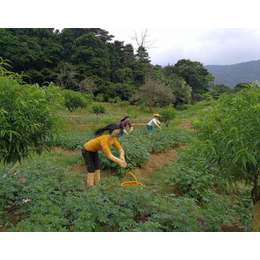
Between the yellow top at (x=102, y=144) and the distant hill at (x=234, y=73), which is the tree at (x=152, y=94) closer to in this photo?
the distant hill at (x=234, y=73)

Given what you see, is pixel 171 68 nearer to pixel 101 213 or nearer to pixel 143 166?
pixel 143 166

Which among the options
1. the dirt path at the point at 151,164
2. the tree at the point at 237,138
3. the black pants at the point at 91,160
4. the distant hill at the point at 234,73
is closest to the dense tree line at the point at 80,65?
the dirt path at the point at 151,164

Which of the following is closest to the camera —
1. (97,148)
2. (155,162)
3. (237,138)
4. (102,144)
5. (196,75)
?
(237,138)

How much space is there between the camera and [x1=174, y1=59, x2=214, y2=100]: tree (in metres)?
35.6

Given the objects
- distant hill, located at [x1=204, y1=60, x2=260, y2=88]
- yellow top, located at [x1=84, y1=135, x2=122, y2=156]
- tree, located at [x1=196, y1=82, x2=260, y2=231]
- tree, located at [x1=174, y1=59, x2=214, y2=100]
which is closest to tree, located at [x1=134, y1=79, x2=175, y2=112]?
tree, located at [x1=174, y1=59, x2=214, y2=100]

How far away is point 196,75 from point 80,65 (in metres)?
21.9

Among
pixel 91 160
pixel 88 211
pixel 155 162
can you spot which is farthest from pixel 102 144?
pixel 155 162

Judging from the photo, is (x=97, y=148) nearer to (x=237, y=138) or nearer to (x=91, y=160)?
(x=91, y=160)

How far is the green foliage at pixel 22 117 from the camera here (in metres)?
2.50

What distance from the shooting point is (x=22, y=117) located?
8.20 feet

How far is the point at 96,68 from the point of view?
24391 millimetres

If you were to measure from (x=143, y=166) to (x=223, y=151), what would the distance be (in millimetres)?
3772

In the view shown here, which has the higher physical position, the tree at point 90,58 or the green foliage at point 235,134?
the tree at point 90,58

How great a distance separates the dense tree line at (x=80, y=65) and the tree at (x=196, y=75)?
6.98m
